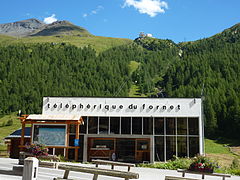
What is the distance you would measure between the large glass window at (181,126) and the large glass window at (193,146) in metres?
0.83

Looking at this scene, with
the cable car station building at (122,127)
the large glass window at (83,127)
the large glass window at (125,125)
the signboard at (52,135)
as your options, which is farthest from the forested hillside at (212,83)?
the signboard at (52,135)

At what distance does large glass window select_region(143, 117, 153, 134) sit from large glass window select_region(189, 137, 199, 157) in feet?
11.4

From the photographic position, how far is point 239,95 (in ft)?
310

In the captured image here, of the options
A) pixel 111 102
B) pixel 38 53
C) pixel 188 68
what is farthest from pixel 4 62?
pixel 111 102

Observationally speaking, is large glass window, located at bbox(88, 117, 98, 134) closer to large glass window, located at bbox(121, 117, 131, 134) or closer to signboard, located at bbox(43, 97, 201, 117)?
signboard, located at bbox(43, 97, 201, 117)

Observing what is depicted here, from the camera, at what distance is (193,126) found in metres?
26.7

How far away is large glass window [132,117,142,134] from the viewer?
26.8 m

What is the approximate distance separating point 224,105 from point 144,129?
67.7 meters

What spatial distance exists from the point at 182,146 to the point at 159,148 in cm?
196

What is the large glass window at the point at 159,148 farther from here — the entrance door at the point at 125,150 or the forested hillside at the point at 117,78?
the forested hillside at the point at 117,78

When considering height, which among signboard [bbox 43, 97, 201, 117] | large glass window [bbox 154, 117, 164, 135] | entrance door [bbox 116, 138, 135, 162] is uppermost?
signboard [bbox 43, 97, 201, 117]

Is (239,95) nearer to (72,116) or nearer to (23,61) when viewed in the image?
(72,116)

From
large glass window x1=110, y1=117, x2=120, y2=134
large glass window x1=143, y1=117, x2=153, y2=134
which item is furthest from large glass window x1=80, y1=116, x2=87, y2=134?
large glass window x1=143, y1=117, x2=153, y2=134

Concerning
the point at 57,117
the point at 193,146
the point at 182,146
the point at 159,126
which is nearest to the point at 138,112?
the point at 159,126
